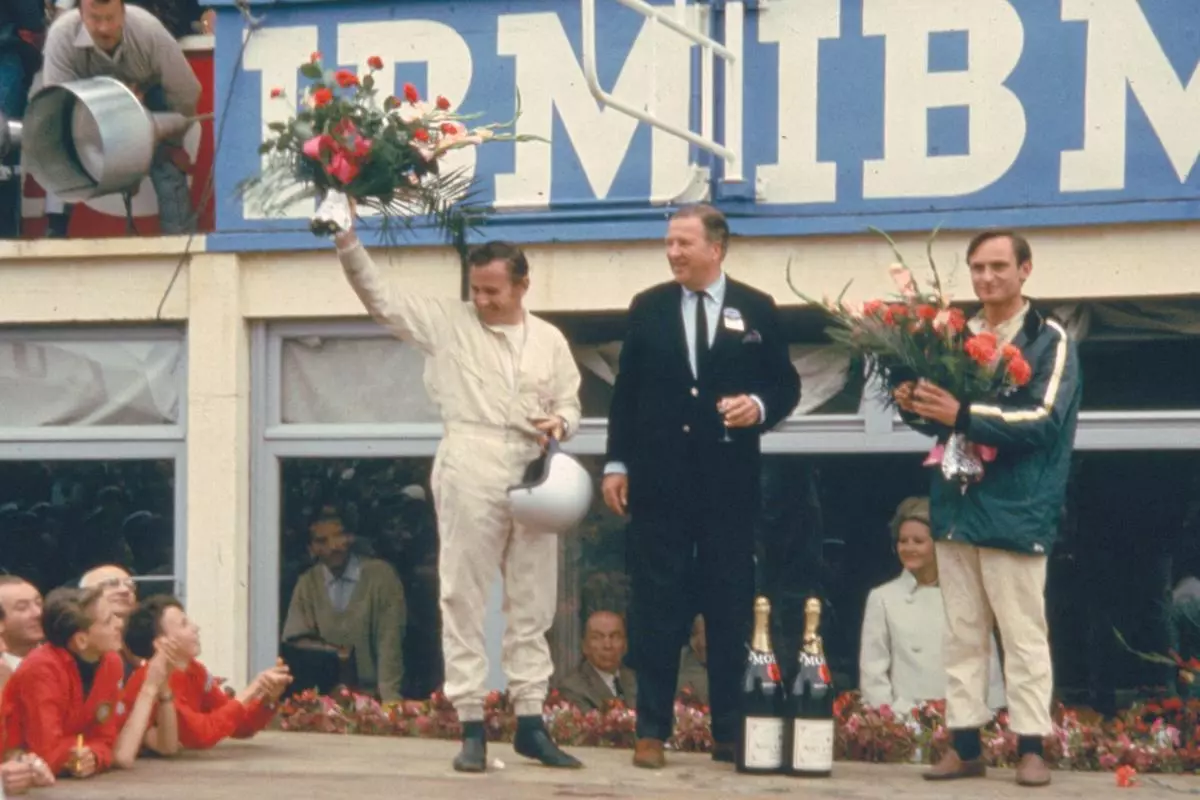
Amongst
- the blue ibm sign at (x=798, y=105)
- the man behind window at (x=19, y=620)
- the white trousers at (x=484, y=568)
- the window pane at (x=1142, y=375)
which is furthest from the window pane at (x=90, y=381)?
the window pane at (x=1142, y=375)

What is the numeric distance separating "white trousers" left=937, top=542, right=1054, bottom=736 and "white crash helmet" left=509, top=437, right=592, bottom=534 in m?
1.34

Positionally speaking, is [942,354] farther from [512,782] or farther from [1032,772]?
[512,782]

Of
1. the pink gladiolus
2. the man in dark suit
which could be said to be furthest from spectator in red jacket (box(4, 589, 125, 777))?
the man in dark suit

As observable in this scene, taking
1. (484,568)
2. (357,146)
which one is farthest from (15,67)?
(484,568)

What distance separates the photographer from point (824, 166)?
11172 mm

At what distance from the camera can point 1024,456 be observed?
28.0 ft

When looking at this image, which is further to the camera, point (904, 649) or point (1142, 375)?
point (1142, 375)

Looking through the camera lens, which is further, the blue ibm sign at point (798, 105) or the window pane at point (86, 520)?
the window pane at point (86, 520)

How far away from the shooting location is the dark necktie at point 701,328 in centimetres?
896

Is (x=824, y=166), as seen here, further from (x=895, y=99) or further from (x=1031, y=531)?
(x=1031, y=531)

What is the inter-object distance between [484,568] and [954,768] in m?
1.87

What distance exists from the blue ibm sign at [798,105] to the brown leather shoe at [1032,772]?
10.1 feet

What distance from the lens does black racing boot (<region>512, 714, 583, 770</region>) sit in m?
9.02

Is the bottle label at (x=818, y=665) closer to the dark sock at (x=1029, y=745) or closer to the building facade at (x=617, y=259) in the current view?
the dark sock at (x=1029, y=745)
